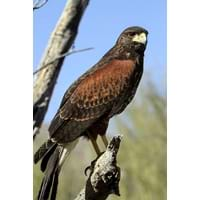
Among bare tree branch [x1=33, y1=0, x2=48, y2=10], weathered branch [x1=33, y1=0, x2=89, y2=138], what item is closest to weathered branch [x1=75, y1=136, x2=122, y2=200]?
weathered branch [x1=33, y1=0, x2=89, y2=138]

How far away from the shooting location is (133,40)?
2.66 metres

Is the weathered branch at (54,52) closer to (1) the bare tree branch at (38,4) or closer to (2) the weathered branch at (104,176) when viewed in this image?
(1) the bare tree branch at (38,4)

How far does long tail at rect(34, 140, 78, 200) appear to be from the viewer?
2.65 m

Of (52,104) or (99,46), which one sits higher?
(99,46)

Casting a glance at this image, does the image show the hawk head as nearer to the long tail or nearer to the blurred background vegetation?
the blurred background vegetation

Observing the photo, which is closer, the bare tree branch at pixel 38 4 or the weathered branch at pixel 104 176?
the weathered branch at pixel 104 176

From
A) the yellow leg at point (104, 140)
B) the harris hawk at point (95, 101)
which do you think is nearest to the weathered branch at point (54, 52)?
the harris hawk at point (95, 101)

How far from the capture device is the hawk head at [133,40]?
2660 mm

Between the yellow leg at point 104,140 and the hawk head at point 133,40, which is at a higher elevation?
the hawk head at point 133,40

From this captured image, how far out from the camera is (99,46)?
2.69 metres
